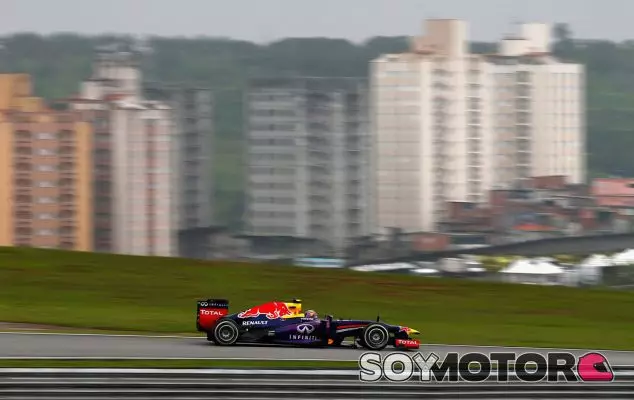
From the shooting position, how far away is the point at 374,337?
66.9ft

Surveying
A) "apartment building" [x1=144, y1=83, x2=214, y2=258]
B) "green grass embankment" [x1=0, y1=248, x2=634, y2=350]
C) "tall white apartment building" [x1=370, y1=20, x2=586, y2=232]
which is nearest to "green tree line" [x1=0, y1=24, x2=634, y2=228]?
"apartment building" [x1=144, y1=83, x2=214, y2=258]

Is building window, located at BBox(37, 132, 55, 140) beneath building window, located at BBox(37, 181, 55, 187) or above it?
above

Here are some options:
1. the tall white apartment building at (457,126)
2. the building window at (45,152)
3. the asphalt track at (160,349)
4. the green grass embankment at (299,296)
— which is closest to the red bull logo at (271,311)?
the asphalt track at (160,349)

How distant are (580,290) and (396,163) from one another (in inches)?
2537

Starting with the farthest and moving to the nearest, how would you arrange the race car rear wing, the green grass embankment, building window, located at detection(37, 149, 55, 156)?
1. building window, located at detection(37, 149, 55, 156)
2. the green grass embankment
3. the race car rear wing

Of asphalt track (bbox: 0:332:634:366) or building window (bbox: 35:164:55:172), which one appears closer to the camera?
asphalt track (bbox: 0:332:634:366)

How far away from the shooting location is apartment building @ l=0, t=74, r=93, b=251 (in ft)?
274

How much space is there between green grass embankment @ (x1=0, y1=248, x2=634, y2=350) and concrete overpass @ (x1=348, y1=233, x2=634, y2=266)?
50.0 m

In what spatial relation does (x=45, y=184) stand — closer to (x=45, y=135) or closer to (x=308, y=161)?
(x=45, y=135)

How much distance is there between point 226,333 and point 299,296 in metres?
9.06

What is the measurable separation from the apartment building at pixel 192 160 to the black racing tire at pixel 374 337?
72.5 metres

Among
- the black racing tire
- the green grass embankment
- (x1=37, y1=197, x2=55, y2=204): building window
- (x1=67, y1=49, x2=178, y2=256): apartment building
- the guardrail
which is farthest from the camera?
(x1=67, y1=49, x2=178, y2=256): apartment building

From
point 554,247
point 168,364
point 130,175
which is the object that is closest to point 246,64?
point 130,175

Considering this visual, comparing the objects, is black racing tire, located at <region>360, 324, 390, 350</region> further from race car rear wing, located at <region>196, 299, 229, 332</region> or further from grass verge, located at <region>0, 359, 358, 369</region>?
race car rear wing, located at <region>196, 299, 229, 332</region>
